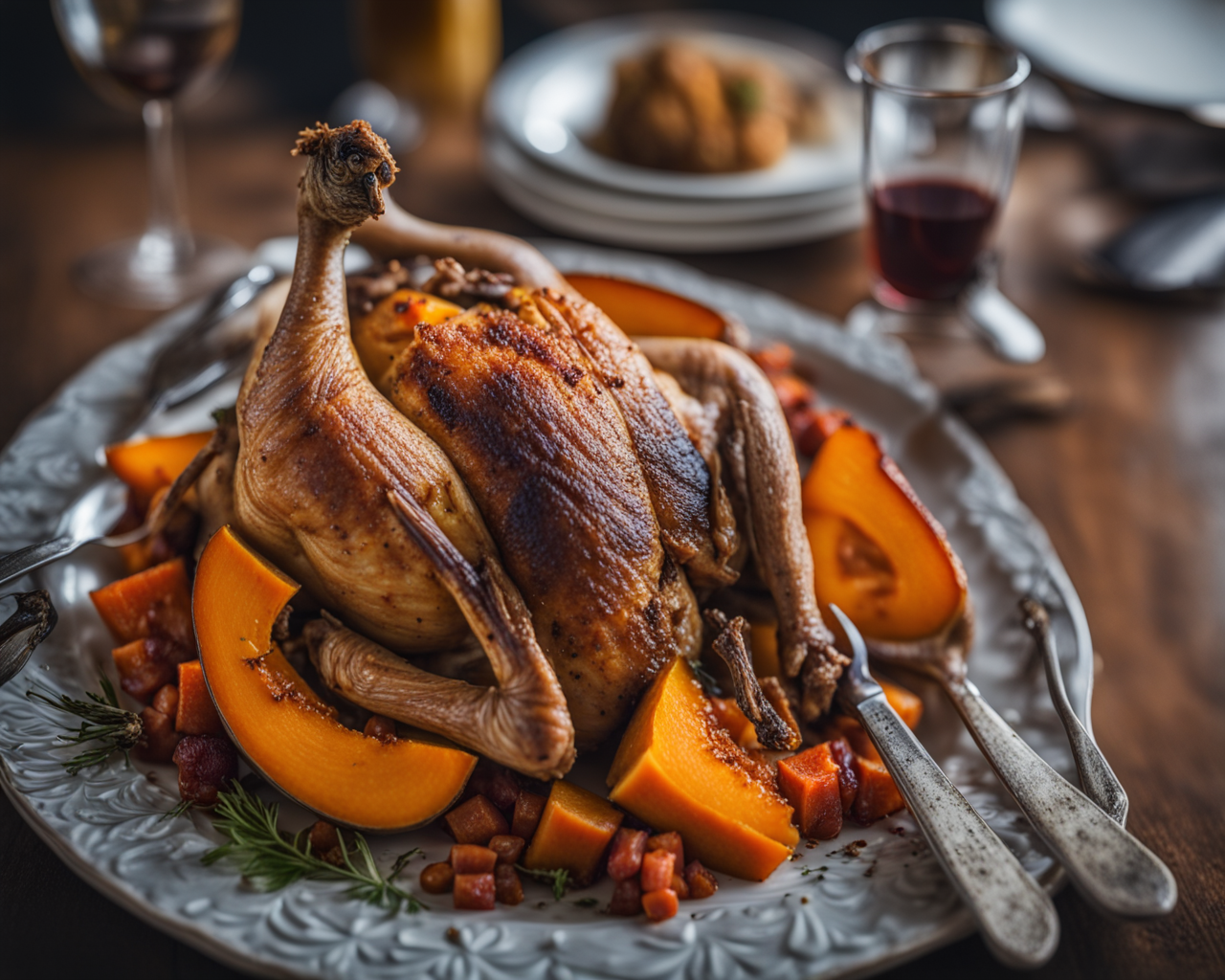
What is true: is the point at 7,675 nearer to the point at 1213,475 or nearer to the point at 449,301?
the point at 449,301

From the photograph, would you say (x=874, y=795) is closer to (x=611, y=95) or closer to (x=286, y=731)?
(x=286, y=731)

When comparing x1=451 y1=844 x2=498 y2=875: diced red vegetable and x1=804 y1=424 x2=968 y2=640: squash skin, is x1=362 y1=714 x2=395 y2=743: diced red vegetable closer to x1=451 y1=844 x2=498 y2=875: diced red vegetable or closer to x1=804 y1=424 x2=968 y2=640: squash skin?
x1=451 y1=844 x2=498 y2=875: diced red vegetable

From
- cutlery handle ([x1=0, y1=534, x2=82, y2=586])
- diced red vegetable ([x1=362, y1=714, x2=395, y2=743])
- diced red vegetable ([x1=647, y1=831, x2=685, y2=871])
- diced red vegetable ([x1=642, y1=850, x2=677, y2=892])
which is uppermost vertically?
cutlery handle ([x1=0, y1=534, x2=82, y2=586])

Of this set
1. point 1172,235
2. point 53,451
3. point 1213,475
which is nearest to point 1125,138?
point 1172,235

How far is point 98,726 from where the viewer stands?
202cm

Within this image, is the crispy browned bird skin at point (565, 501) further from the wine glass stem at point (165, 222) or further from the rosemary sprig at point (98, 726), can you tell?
the wine glass stem at point (165, 222)

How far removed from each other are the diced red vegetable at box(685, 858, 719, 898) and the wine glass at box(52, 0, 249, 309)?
8.93 feet

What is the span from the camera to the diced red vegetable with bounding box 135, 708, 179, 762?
2.03 m

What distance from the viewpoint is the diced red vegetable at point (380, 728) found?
1969mm

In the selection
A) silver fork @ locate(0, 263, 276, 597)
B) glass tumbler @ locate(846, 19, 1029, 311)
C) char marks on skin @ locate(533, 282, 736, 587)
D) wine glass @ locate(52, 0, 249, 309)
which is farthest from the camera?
glass tumbler @ locate(846, 19, 1029, 311)

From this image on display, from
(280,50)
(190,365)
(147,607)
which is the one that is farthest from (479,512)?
(280,50)

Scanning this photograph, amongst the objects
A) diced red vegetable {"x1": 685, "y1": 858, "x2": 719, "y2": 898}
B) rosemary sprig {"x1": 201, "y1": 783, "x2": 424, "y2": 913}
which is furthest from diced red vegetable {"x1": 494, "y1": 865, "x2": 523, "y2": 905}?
diced red vegetable {"x1": 685, "y1": 858, "x2": 719, "y2": 898}

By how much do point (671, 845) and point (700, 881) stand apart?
3.0 inches

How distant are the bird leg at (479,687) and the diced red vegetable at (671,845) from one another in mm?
204
